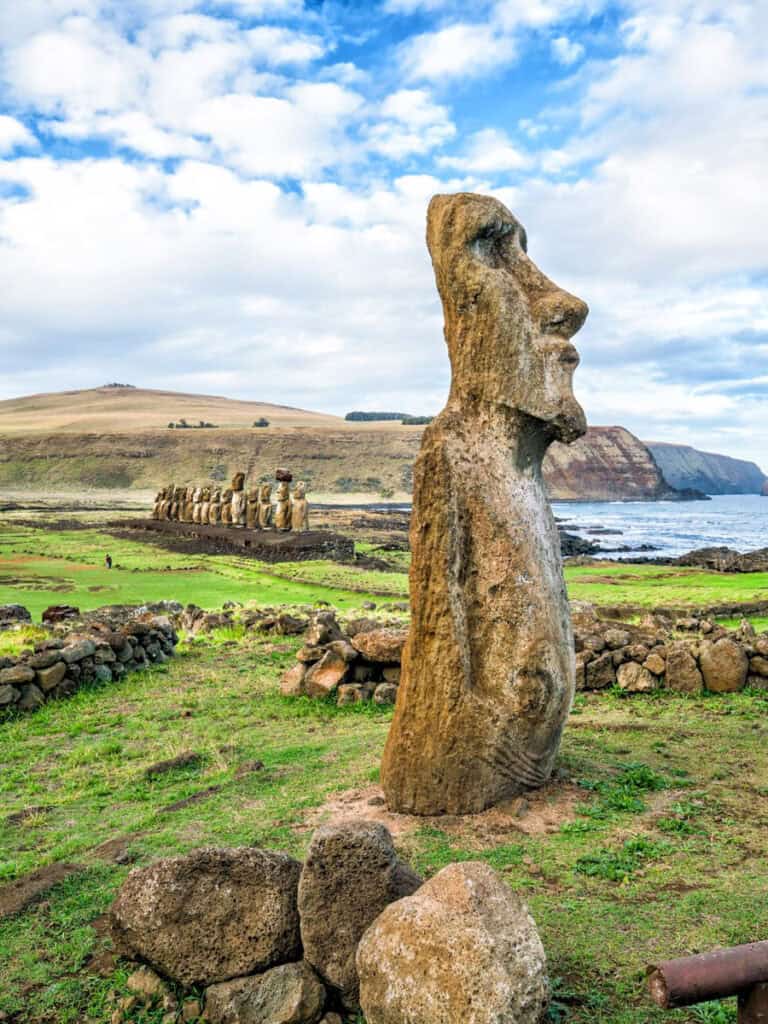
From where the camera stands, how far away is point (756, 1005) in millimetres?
2926

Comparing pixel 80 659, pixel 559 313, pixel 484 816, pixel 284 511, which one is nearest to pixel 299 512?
pixel 284 511

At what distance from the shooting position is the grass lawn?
479cm

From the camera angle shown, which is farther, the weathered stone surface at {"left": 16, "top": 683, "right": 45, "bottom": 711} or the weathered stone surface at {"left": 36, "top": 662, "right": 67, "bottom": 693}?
the weathered stone surface at {"left": 36, "top": 662, "right": 67, "bottom": 693}

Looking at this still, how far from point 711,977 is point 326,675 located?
9256 millimetres

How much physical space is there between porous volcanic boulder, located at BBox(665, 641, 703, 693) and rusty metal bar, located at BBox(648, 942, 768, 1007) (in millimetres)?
8819

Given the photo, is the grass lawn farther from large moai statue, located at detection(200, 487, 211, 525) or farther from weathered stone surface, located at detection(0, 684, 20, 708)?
large moai statue, located at detection(200, 487, 211, 525)

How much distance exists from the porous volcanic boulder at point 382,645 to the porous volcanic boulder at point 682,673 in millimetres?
3574

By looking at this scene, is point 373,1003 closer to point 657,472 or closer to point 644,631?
point 644,631

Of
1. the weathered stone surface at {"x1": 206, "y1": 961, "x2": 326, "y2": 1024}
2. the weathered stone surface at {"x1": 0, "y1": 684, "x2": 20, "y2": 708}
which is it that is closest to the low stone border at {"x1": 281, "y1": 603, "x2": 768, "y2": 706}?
the weathered stone surface at {"x1": 0, "y1": 684, "x2": 20, "y2": 708}

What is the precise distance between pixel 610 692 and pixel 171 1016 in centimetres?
834

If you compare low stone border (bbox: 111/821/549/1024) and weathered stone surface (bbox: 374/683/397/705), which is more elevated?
low stone border (bbox: 111/821/549/1024)

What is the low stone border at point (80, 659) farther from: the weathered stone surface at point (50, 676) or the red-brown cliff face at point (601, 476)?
the red-brown cliff face at point (601, 476)

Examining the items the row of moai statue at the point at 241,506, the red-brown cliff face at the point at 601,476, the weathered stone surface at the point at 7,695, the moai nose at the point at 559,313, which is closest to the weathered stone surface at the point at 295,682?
the weathered stone surface at the point at 7,695

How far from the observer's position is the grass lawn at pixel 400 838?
15.7ft
